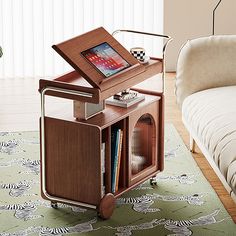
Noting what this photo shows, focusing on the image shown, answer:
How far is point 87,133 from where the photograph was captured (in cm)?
361

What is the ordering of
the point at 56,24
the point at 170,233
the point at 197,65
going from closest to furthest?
the point at 170,233
the point at 197,65
the point at 56,24

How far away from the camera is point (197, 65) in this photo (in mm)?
4406

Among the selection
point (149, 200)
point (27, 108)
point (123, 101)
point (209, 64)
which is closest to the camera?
point (123, 101)

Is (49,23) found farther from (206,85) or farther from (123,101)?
(123,101)

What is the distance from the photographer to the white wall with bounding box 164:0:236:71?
6.09 meters

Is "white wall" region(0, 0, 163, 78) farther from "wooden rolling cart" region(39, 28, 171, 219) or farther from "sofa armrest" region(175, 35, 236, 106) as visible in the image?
"wooden rolling cart" region(39, 28, 171, 219)

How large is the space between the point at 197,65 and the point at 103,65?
35.7 inches

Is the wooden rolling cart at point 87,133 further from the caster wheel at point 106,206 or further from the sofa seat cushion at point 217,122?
the sofa seat cushion at point 217,122

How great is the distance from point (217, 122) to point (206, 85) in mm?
549

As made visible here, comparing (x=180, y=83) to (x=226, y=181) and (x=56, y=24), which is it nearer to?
(x=226, y=181)

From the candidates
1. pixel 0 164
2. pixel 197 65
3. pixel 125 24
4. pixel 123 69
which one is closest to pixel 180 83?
pixel 197 65

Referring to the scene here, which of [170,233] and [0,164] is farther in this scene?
[0,164]

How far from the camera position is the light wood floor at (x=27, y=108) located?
4.81 meters

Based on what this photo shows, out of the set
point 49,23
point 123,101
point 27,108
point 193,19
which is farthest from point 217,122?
point 49,23
